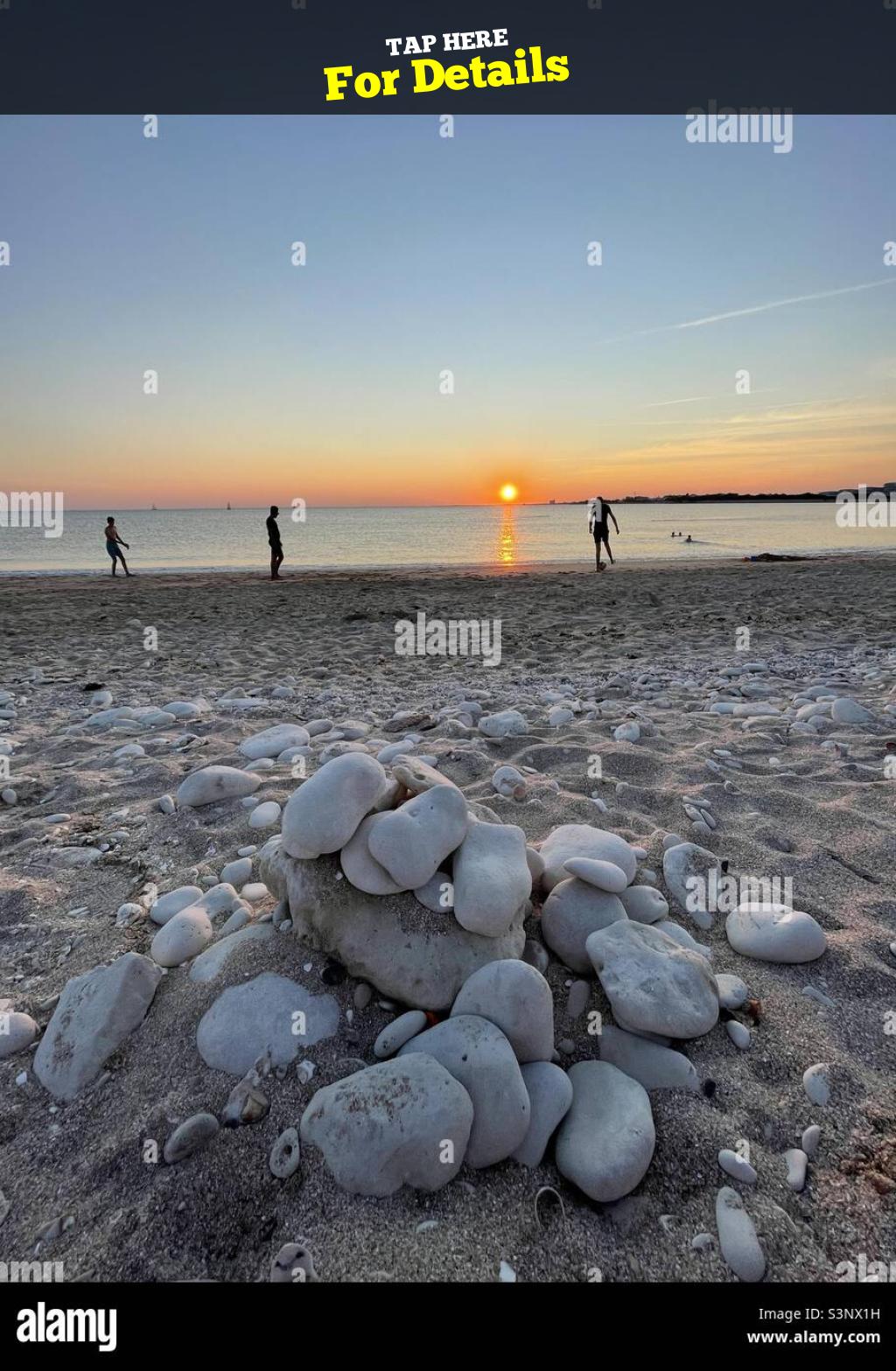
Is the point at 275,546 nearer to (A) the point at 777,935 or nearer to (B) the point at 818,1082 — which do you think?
(A) the point at 777,935

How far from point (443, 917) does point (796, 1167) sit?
104 centimetres

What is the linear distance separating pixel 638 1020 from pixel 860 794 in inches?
82.3

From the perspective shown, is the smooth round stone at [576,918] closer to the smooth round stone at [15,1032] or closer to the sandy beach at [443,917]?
the sandy beach at [443,917]

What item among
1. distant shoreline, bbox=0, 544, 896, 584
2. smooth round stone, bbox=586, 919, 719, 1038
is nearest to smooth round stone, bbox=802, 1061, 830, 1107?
smooth round stone, bbox=586, 919, 719, 1038

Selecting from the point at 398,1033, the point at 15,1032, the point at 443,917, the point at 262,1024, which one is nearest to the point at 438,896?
the point at 443,917

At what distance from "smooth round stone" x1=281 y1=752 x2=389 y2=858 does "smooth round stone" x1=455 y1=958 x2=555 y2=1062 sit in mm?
583

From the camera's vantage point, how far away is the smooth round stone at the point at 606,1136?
154cm

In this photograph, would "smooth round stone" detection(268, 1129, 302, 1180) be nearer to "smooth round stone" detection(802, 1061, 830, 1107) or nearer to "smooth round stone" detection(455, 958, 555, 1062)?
"smooth round stone" detection(455, 958, 555, 1062)

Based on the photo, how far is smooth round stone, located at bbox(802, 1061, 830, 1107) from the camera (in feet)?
5.64

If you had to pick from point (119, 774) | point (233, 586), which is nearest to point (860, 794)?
point (119, 774)

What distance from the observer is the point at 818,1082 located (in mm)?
1752

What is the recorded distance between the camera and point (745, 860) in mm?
2744

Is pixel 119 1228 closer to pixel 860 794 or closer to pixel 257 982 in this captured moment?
pixel 257 982

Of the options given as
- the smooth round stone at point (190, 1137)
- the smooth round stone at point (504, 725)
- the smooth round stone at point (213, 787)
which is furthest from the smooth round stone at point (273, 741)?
the smooth round stone at point (190, 1137)
